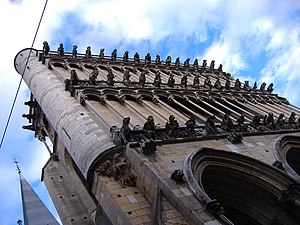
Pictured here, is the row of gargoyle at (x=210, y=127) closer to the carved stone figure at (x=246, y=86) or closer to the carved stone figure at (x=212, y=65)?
the carved stone figure at (x=246, y=86)

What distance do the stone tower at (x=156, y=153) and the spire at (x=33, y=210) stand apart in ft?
36.6

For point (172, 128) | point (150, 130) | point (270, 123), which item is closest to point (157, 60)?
point (270, 123)

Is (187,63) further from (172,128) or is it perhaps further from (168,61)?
(172,128)

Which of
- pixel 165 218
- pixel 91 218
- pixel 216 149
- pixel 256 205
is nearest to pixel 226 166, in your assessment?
pixel 216 149

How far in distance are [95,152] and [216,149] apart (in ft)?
13.7

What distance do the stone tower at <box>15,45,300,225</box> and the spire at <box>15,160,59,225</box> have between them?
1116cm

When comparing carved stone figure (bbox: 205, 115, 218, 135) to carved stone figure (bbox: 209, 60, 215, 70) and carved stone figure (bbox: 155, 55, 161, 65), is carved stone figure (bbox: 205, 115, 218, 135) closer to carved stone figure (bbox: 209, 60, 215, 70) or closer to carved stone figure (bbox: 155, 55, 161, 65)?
carved stone figure (bbox: 155, 55, 161, 65)

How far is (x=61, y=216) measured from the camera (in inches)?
709

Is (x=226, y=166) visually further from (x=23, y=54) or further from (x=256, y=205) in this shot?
(x=23, y=54)

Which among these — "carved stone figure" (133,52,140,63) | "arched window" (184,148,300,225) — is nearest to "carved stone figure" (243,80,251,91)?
"carved stone figure" (133,52,140,63)

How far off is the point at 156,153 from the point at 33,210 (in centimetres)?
2391

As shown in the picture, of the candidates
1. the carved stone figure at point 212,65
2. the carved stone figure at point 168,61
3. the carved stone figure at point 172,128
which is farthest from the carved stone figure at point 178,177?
the carved stone figure at point 212,65

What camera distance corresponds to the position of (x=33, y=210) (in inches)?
1342

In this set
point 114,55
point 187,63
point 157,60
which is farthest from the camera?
point 187,63
